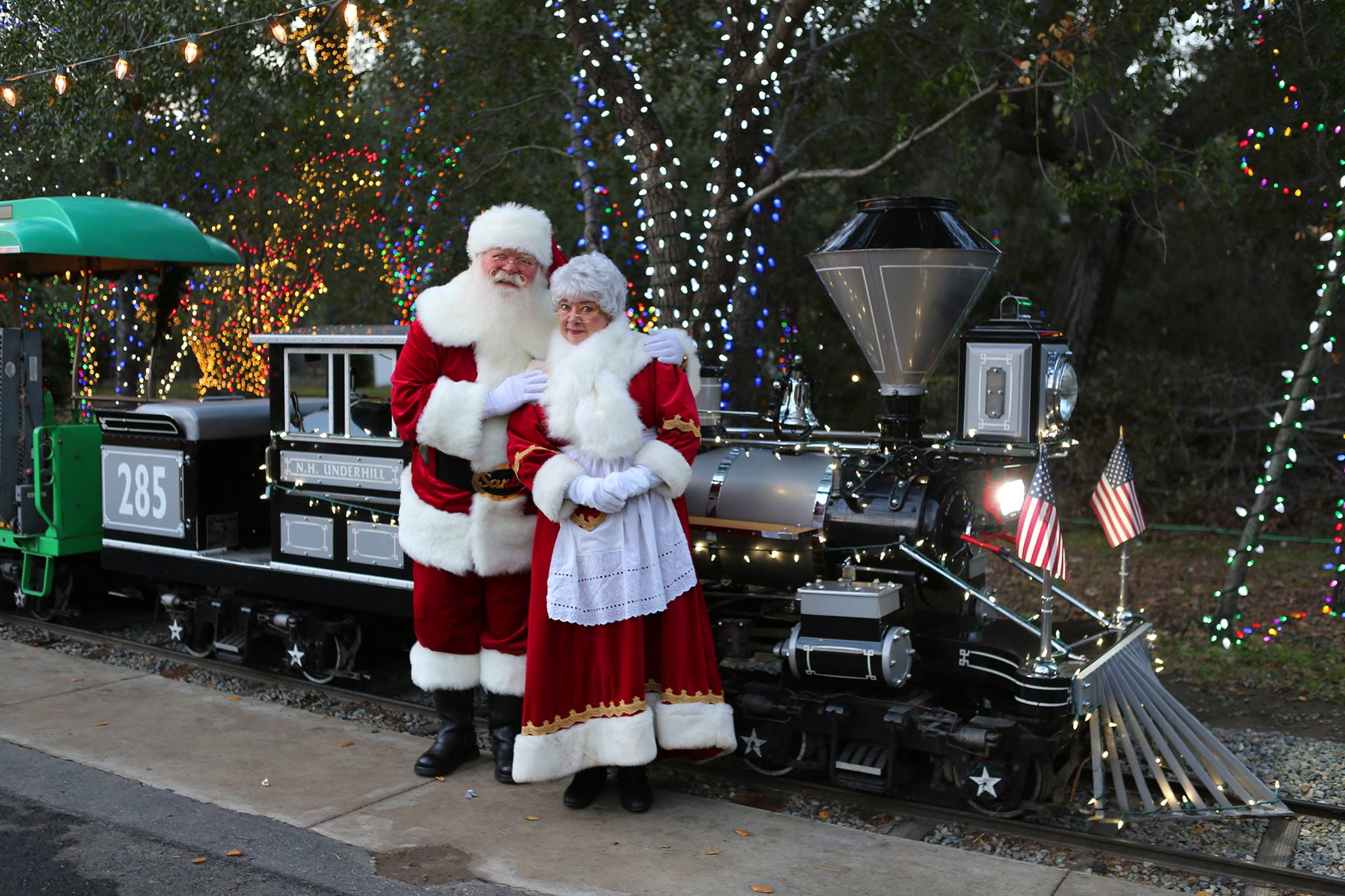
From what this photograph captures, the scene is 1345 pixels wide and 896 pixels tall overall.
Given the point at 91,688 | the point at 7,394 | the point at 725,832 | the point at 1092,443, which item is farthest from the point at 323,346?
the point at 1092,443

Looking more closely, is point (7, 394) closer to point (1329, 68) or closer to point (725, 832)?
point (725, 832)

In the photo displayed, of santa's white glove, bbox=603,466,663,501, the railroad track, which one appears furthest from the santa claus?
the railroad track

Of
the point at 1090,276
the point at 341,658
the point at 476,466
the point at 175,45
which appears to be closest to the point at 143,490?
the point at 341,658

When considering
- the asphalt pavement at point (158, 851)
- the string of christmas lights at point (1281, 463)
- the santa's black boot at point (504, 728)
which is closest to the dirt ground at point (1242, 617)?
the string of christmas lights at point (1281, 463)

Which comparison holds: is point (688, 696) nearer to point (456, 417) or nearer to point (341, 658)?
point (456, 417)

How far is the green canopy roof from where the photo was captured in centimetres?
693

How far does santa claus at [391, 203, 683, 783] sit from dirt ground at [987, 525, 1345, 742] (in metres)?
3.74

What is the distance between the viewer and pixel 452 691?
5.05 metres

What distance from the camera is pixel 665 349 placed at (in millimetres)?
4469

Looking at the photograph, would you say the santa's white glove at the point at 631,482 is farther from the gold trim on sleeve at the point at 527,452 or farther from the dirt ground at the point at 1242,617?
the dirt ground at the point at 1242,617

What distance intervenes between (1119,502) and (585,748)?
2.35 metres

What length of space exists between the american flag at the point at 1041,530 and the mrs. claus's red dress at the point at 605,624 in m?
1.21

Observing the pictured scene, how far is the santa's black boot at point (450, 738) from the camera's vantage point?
4.96 m

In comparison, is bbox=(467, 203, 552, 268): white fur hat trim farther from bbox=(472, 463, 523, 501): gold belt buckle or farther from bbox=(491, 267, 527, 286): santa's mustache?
bbox=(472, 463, 523, 501): gold belt buckle
